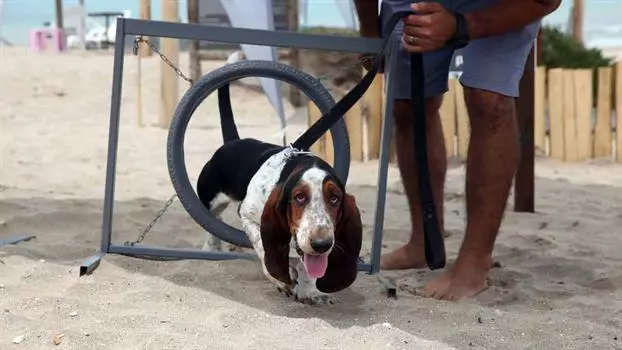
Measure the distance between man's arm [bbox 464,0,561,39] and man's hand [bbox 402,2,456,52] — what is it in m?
0.07

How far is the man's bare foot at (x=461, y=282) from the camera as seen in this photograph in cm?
273

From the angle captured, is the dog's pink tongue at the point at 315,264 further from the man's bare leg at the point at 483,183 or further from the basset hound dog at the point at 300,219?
the man's bare leg at the point at 483,183

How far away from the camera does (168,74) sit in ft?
25.8

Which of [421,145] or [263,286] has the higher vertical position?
[421,145]

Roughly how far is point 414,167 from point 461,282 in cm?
55

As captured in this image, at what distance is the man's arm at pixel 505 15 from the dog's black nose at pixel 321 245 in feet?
2.88

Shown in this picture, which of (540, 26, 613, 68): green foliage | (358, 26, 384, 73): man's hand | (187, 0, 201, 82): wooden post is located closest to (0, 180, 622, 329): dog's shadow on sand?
(358, 26, 384, 73): man's hand

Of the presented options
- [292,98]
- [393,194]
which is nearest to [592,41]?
[292,98]

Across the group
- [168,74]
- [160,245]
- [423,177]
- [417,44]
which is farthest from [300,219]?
[168,74]

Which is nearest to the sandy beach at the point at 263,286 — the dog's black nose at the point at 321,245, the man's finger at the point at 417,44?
the dog's black nose at the point at 321,245

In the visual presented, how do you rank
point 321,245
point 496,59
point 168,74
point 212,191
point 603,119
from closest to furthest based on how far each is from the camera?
point 321,245 → point 496,59 → point 212,191 → point 603,119 → point 168,74

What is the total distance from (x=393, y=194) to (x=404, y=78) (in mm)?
1933

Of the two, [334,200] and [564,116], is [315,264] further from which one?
[564,116]

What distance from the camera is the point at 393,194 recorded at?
195 inches
